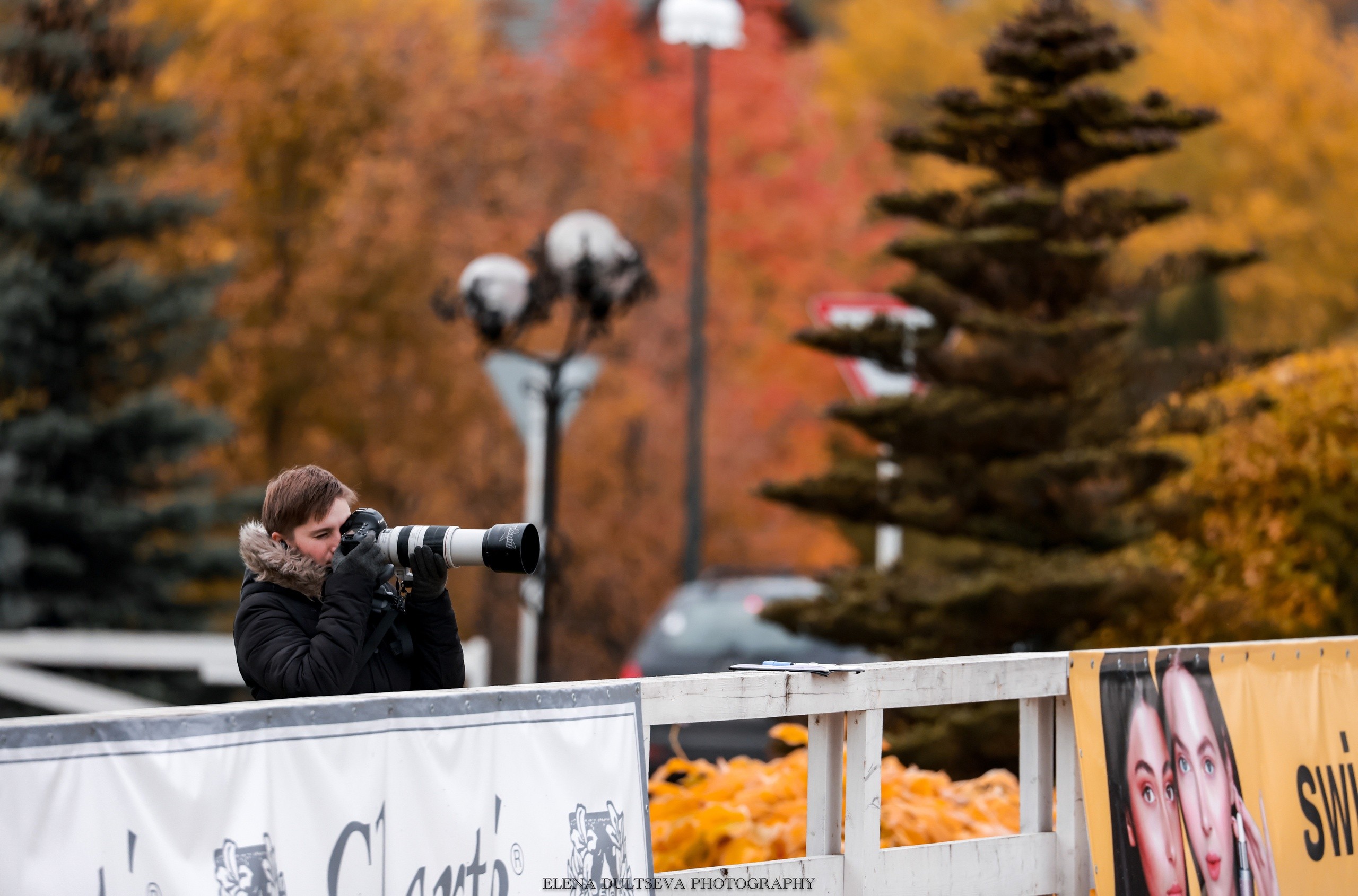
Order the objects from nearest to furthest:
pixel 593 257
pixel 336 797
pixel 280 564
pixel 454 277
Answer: pixel 336 797 → pixel 280 564 → pixel 593 257 → pixel 454 277

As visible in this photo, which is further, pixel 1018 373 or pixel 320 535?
pixel 1018 373

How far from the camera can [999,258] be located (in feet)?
30.8

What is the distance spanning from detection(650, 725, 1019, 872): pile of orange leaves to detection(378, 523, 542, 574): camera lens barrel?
1.51m

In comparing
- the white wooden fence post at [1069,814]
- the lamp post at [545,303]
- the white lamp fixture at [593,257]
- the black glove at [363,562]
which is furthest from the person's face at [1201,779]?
the white lamp fixture at [593,257]

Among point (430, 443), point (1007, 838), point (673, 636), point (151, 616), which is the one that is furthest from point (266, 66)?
point (1007, 838)

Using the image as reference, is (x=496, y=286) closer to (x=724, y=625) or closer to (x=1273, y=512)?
(x=724, y=625)

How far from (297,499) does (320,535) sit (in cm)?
10

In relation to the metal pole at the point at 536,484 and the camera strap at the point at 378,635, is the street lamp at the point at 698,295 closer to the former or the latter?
the metal pole at the point at 536,484

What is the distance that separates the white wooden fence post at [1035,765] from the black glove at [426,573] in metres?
1.87

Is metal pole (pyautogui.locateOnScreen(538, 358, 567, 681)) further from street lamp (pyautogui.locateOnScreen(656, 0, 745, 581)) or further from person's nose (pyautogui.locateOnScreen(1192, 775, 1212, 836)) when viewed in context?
street lamp (pyautogui.locateOnScreen(656, 0, 745, 581))

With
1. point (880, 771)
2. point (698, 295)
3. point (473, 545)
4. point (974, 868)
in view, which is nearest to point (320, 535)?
point (473, 545)

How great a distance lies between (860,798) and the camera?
444 centimetres

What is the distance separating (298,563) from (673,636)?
8152 mm

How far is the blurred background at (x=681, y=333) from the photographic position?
9297mm
